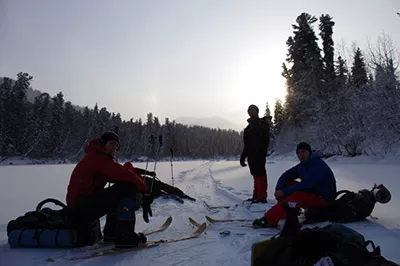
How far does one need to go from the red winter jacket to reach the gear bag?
0.78 feet

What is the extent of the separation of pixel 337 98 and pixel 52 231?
995 inches

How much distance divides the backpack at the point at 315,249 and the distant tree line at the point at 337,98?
57.9 ft

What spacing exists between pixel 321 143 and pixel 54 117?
5134 centimetres

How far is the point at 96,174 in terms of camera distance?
3.48 metres

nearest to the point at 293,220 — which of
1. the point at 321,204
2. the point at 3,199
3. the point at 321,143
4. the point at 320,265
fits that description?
the point at 320,265

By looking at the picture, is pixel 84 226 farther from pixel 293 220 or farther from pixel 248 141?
pixel 248 141

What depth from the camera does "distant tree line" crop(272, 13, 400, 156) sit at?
17.4m

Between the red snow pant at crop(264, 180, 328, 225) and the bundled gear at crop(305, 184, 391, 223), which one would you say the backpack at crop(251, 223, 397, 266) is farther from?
the bundled gear at crop(305, 184, 391, 223)

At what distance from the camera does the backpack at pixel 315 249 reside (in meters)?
2.05

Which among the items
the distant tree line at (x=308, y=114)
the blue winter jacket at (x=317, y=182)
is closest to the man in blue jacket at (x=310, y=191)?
the blue winter jacket at (x=317, y=182)

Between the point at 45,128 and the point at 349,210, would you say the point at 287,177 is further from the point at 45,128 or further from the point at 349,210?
the point at 45,128

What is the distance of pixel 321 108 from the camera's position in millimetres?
27391

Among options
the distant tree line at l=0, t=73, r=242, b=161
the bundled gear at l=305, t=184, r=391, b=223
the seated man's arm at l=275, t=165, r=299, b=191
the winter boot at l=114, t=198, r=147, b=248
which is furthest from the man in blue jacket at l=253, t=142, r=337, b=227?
the distant tree line at l=0, t=73, r=242, b=161

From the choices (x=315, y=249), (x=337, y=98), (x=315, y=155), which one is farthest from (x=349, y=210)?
(x=337, y=98)
